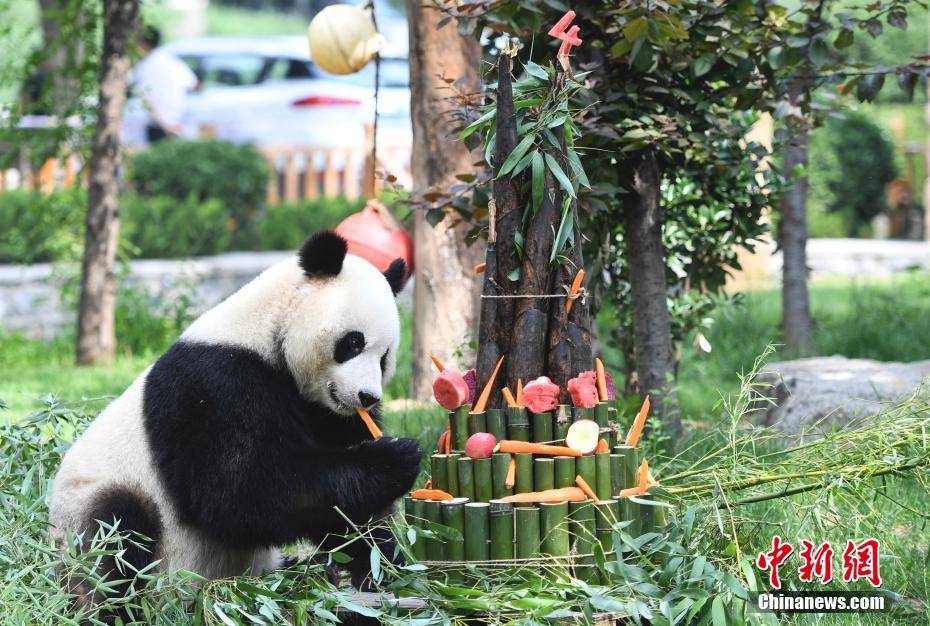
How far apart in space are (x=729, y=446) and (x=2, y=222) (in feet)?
27.9

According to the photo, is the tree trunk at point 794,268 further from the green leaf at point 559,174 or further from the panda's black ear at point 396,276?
the green leaf at point 559,174

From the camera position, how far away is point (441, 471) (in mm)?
2600

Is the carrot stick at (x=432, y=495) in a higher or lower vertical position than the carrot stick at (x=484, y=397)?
lower

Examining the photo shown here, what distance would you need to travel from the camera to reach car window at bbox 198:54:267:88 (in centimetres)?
1753

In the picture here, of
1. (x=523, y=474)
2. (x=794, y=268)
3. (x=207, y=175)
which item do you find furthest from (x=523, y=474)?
(x=207, y=175)

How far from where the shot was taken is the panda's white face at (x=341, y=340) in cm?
272

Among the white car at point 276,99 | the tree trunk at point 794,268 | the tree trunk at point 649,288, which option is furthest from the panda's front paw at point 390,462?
the white car at point 276,99

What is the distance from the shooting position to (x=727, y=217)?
14.3 ft

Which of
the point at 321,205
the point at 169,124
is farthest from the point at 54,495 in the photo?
the point at 169,124

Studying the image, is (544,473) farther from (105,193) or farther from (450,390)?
(105,193)

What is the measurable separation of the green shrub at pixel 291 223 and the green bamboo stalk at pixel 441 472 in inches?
333

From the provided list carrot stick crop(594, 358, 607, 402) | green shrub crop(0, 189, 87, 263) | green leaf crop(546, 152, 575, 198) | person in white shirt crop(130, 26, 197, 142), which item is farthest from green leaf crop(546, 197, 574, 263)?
person in white shirt crop(130, 26, 197, 142)

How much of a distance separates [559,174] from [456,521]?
85cm

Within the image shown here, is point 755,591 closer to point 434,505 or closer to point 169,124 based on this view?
point 434,505
